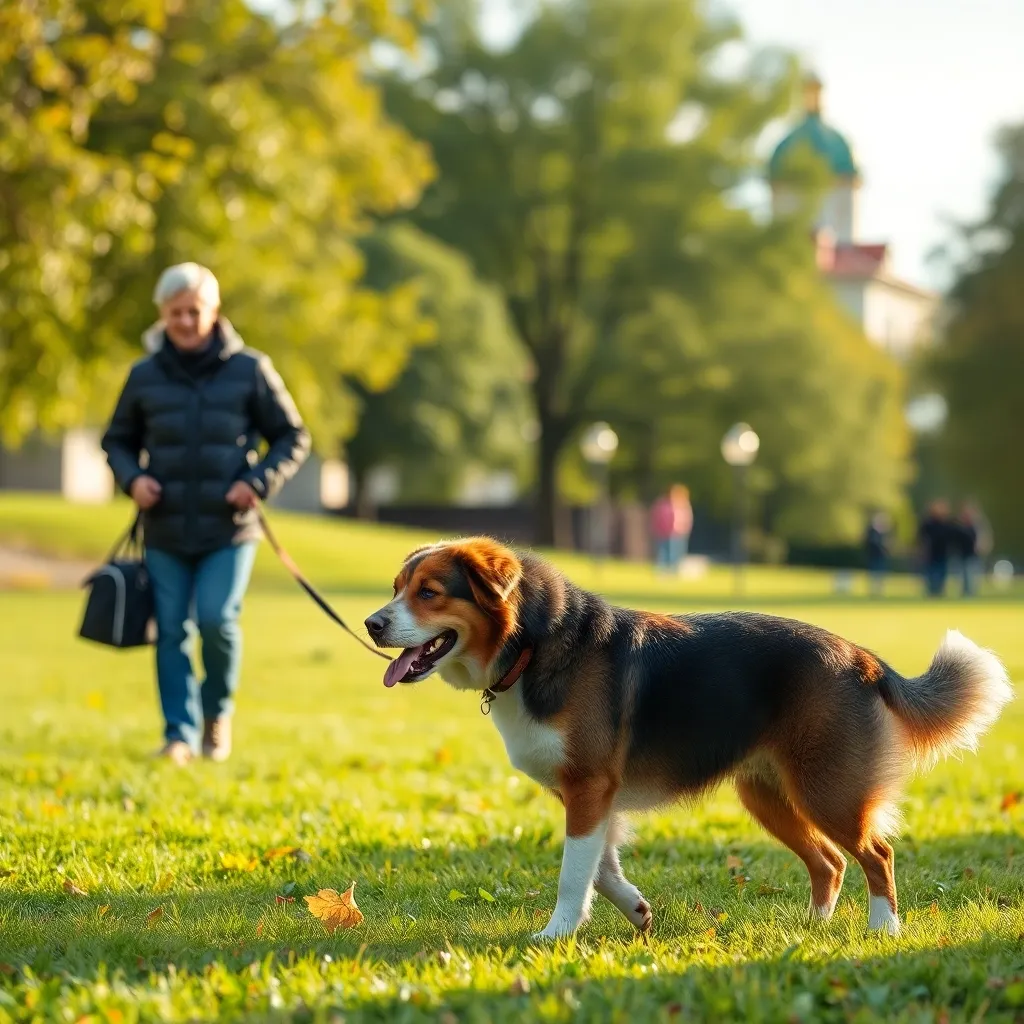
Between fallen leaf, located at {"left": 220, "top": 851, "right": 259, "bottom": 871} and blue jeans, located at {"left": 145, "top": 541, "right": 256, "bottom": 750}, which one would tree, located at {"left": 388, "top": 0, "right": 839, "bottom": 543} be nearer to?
blue jeans, located at {"left": 145, "top": 541, "right": 256, "bottom": 750}

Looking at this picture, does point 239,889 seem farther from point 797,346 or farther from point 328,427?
point 797,346

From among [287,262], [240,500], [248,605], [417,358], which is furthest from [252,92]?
[417,358]

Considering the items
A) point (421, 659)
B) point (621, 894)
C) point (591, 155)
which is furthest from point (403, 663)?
point (591, 155)

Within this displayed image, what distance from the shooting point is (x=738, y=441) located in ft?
114

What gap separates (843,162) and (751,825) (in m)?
99.2

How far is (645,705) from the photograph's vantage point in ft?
16.4

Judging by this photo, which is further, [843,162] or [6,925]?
[843,162]

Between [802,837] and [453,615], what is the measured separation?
1.53 metres

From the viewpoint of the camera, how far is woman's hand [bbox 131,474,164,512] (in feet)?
25.4

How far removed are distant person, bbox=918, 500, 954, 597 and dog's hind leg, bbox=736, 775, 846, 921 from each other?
30.8 meters

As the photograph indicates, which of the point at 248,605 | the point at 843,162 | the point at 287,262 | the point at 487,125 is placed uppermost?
the point at 843,162

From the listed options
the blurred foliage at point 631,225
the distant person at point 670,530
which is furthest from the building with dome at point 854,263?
the distant person at point 670,530

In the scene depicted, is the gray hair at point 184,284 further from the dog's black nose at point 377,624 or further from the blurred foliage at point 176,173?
the blurred foliage at point 176,173

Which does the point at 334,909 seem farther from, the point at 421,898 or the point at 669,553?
the point at 669,553
